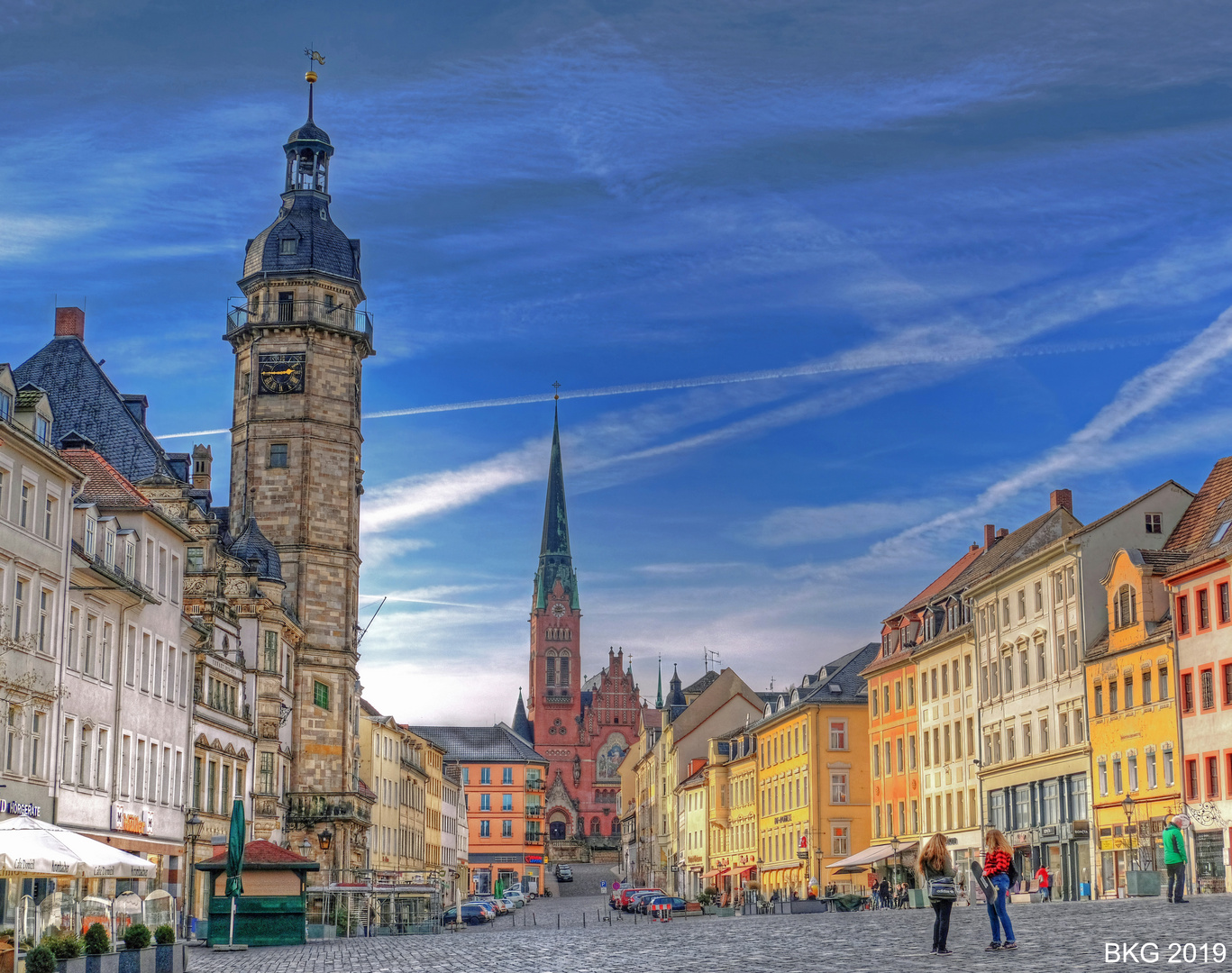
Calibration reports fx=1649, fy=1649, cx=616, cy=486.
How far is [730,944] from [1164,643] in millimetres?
30660

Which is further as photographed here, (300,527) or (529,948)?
(300,527)

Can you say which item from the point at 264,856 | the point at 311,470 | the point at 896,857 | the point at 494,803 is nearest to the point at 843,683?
the point at 896,857

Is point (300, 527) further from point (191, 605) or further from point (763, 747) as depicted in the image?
point (763, 747)

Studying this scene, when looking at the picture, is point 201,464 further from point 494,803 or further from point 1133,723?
point 494,803

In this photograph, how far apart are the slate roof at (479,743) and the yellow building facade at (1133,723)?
108013mm

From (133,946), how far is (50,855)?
222 centimetres

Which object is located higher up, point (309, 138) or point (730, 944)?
point (309, 138)

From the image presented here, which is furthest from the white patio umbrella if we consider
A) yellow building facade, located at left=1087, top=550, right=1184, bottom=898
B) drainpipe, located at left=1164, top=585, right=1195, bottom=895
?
yellow building facade, located at left=1087, top=550, right=1184, bottom=898

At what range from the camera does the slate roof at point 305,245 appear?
83.5 metres

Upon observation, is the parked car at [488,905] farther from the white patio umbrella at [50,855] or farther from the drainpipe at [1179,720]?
the white patio umbrella at [50,855]

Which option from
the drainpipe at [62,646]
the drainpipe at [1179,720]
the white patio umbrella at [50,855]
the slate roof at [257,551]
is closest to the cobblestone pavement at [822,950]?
the white patio umbrella at [50,855]

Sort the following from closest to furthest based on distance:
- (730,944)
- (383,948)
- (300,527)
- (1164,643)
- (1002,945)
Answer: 1. (1002,945)
2. (730,944)
3. (383,948)
4. (1164,643)
5. (300,527)

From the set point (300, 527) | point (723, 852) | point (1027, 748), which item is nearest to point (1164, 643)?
point (1027, 748)

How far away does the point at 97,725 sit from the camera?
151 ft
